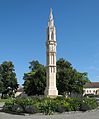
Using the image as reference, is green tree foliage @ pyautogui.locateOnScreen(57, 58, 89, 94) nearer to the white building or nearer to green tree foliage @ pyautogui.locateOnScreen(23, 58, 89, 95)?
Result: green tree foliage @ pyautogui.locateOnScreen(23, 58, 89, 95)

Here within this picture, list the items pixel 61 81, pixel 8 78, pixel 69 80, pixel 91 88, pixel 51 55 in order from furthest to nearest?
pixel 91 88 < pixel 8 78 < pixel 69 80 < pixel 61 81 < pixel 51 55

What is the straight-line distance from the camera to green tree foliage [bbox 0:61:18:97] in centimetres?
8769

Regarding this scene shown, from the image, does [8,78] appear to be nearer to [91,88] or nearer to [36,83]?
[36,83]

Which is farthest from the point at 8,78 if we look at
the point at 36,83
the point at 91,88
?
the point at 91,88

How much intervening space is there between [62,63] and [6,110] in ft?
182

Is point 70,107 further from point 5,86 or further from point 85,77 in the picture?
point 5,86

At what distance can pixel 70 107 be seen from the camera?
25016 mm

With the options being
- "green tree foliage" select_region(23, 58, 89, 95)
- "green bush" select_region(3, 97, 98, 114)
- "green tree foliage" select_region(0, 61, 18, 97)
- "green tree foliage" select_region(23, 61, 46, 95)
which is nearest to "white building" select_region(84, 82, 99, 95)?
"green tree foliage" select_region(0, 61, 18, 97)

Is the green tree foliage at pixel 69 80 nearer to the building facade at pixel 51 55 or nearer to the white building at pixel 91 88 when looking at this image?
the building facade at pixel 51 55

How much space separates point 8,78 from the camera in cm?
8769

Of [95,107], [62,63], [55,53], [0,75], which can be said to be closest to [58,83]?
[62,63]

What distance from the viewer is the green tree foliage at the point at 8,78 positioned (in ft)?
288

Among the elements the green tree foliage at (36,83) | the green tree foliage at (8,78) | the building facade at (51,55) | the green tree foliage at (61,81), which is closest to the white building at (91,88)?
the green tree foliage at (8,78)

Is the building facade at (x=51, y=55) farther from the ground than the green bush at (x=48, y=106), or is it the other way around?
the building facade at (x=51, y=55)
